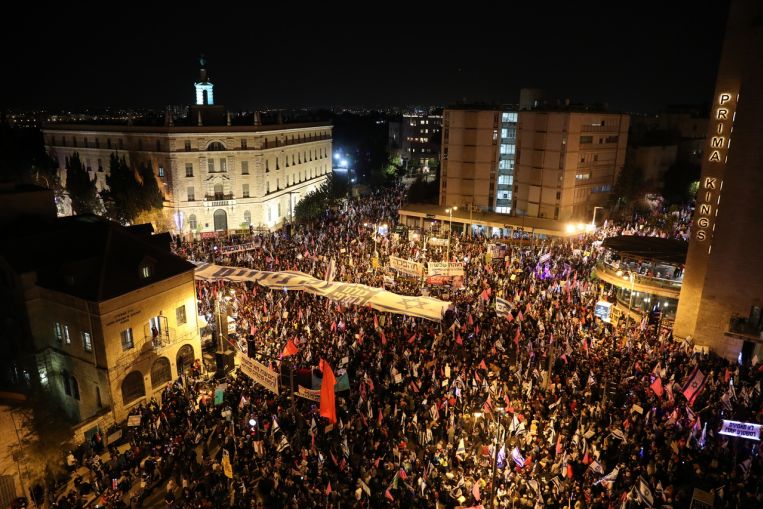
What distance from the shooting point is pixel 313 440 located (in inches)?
642

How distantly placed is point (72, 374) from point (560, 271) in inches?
1057

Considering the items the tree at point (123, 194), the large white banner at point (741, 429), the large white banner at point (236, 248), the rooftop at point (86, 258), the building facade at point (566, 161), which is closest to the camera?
the large white banner at point (741, 429)

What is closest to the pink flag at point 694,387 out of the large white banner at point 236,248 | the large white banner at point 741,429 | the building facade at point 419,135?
the large white banner at point 741,429

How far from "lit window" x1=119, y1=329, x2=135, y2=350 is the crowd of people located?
294cm

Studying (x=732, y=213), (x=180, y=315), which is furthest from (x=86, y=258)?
(x=732, y=213)

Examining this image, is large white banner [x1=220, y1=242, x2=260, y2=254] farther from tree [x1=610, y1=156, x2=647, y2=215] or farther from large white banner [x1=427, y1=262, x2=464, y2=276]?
tree [x1=610, y1=156, x2=647, y2=215]

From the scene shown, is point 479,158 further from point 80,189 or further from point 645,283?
point 80,189

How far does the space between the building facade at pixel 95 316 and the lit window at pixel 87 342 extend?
4cm

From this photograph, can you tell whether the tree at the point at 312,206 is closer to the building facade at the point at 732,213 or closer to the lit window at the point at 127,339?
the lit window at the point at 127,339

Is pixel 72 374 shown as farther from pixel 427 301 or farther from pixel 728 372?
pixel 728 372

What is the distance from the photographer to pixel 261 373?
17969 mm

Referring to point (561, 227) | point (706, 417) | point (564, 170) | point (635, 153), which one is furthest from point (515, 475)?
point (635, 153)

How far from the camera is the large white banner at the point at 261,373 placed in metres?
17.6

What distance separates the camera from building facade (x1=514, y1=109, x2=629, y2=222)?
50344 mm
